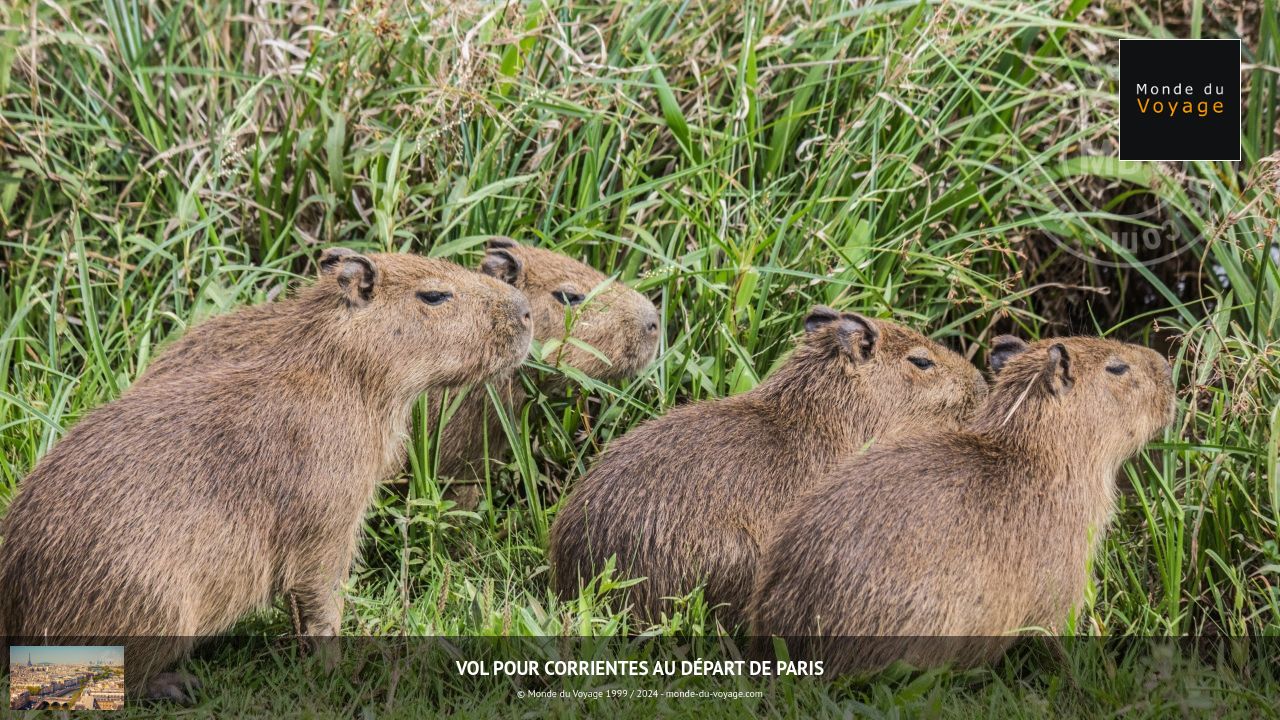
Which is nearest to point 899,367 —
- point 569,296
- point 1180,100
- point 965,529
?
point 965,529

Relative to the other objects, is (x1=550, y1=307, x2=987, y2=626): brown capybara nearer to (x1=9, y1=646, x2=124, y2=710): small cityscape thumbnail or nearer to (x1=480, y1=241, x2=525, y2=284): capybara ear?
(x1=480, y1=241, x2=525, y2=284): capybara ear

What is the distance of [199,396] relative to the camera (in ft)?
12.5

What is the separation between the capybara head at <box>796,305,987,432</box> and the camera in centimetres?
432

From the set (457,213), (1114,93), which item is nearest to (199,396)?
(457,213)

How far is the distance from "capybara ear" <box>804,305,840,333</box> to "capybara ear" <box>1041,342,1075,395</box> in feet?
2.18

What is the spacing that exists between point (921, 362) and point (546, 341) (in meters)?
1.23

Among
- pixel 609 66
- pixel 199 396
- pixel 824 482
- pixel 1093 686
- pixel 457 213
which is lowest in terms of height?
pixel 1093 686

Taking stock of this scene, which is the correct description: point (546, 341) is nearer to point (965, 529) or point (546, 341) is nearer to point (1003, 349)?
point (1003, 349)

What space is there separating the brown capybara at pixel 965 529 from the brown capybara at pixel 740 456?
202mm

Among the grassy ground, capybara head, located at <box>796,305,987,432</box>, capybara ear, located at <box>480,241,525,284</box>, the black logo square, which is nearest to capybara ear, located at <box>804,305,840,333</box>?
capybara head, located at <box>796,305,987,432</box>

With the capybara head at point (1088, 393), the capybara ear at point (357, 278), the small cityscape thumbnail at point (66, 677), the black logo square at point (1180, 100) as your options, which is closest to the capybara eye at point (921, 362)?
the capybara head at point (1088, 393)

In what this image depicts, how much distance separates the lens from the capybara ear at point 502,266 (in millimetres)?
4742

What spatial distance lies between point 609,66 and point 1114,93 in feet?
6.25

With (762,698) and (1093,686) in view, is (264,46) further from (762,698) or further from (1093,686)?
(1093,686)
